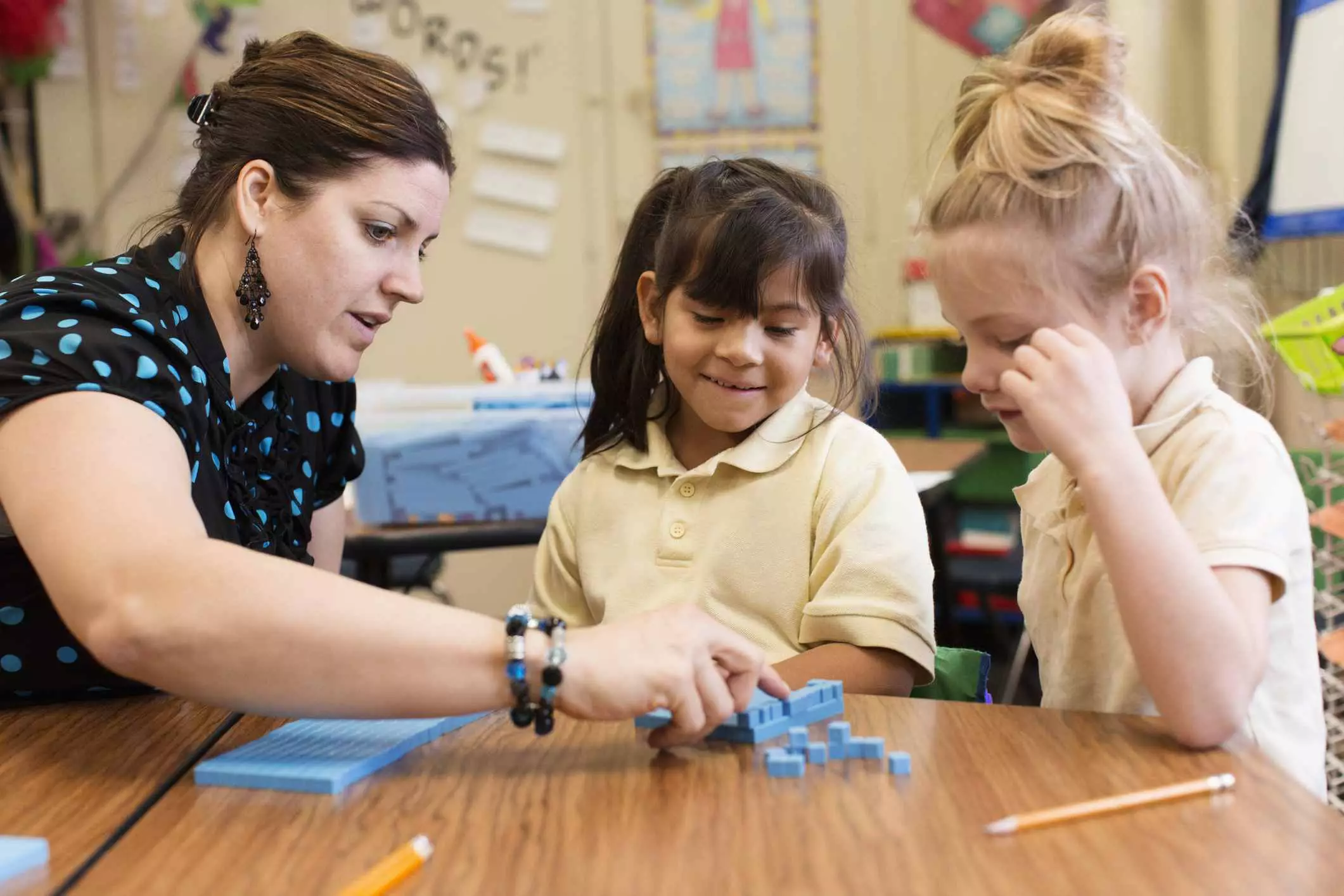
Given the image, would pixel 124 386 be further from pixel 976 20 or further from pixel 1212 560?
pixel 976 20

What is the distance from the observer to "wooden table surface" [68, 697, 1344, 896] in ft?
2.01

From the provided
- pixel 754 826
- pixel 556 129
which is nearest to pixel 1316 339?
pixel 754 826

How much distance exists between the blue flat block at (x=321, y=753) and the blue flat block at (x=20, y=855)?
0.38 feet

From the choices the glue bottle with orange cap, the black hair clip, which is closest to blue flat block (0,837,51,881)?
the black hair clip

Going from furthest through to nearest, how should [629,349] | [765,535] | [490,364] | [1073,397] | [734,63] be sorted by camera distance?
[734,63], [490,364], [629,349], [765,535], [1073,397]

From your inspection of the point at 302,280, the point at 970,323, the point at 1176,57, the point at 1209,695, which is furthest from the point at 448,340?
the point at 1209,695

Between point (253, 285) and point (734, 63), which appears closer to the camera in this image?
point (253, 285)

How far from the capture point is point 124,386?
96 cm

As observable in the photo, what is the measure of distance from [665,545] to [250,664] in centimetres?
62

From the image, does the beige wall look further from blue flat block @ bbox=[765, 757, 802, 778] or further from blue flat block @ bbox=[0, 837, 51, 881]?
blue flat block @ bbox=[0, 837, 51, 881]

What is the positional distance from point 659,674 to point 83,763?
40 centimetres

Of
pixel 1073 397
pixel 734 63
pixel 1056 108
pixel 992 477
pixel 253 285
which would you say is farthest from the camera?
pixel 734 63

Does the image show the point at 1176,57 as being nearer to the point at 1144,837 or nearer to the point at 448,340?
the point at 448,340

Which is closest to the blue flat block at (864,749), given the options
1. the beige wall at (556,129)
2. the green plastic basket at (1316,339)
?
the green plastic basket at (1316,339)
